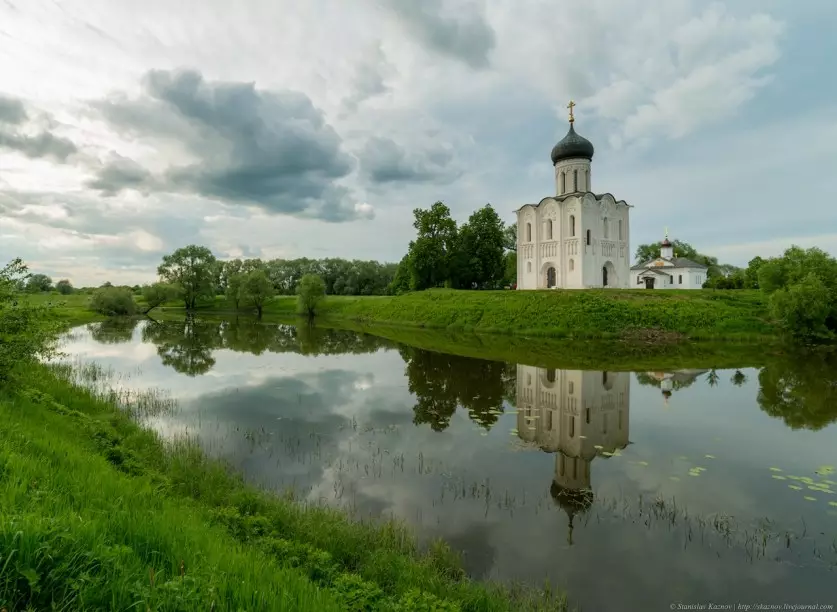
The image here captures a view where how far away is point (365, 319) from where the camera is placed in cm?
5294

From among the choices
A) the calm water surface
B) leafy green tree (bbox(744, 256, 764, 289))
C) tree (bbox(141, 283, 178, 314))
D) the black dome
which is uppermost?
the black dome

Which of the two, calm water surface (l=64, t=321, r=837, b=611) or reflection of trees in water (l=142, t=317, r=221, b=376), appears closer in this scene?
calm water surface (l=64, t=321, r=837, b=611)

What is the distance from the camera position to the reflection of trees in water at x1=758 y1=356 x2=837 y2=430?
13.3 meters

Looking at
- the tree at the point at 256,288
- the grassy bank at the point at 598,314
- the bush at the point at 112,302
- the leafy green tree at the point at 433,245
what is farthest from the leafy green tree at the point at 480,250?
the bush at the point at 112,302

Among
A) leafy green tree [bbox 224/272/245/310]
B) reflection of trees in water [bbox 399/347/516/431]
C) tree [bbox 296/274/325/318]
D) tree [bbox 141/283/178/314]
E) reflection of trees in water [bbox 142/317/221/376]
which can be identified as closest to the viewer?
reflection of trees in water [bbox 399/347/516/431]

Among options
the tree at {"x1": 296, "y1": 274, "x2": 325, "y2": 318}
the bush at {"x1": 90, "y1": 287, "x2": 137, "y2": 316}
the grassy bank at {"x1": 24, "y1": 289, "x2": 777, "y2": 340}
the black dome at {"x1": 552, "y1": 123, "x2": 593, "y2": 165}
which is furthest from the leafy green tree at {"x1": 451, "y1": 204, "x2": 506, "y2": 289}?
the bush at {"x1": 90, "y1": 287, "x2": 137, "y2": 316}

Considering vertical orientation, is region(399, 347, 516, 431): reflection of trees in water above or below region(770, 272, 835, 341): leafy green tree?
below

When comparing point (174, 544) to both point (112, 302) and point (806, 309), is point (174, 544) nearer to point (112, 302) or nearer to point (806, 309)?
point (806, 309)

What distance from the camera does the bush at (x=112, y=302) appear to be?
5438cm

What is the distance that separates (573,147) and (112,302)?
182 feet

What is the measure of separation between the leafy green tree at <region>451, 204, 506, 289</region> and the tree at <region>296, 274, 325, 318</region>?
17.9 metres

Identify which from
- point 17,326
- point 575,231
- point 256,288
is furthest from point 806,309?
point 256,288

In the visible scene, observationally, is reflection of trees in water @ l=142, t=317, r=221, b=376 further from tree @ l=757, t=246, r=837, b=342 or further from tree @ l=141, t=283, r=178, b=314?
tree @ l=757, t=246, r=837, b=342

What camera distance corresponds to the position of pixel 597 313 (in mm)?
34219
